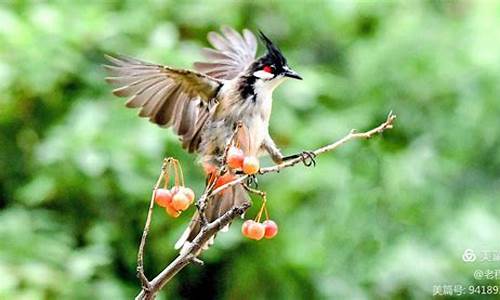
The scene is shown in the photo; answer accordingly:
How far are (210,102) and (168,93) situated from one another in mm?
107

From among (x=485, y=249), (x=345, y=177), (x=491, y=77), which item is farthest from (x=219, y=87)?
(x=491, y=77)

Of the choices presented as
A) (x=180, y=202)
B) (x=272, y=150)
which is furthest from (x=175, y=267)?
(x=272, y=150)

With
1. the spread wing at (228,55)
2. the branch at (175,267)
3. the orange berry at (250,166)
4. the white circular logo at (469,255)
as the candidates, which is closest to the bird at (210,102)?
the spread wing at (228,55)

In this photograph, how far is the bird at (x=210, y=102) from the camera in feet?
6.63

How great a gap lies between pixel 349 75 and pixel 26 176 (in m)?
1.45

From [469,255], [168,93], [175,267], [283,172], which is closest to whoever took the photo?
[175,267]

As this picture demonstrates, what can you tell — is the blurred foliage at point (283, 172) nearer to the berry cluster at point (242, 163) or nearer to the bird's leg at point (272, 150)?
the bird's leg at point (272, 150)

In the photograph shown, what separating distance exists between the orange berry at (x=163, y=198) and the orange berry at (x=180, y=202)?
0.9 inches

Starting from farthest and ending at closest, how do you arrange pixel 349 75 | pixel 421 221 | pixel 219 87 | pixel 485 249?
pixel 349 75
pixel 421 221
pixel 485 249
pixel 219 87

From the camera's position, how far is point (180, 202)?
140cm

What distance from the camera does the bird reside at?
79.5 inches

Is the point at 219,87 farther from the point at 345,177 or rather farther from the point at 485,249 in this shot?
the point at 485,249

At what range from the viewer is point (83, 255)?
284cm

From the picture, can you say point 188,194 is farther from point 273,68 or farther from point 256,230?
point 273,68
